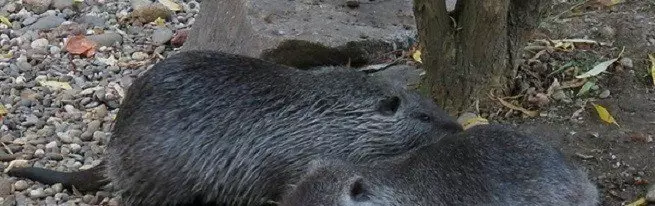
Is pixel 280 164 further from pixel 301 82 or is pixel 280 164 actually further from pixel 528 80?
pixel 528 80

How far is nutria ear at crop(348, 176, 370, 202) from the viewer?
12.0ft

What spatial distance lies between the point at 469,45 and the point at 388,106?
52cm

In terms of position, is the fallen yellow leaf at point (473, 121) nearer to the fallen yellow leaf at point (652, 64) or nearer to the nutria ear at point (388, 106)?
the nutria ear at point (388, 106)

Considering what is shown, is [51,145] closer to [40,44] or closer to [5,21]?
[40,44]

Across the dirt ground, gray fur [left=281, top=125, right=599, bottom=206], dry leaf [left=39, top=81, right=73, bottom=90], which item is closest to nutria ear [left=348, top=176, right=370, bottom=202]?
gray fur [left=281, top=125, right=599, bottom=206]

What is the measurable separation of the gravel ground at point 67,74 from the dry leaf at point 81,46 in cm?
2

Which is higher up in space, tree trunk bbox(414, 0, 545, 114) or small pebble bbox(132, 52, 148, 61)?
tree trunk bbox(414, 0, 545, 114)

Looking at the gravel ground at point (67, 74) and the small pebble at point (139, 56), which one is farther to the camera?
the small pebble at point (139, 56)

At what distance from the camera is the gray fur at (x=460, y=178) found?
12.1ft

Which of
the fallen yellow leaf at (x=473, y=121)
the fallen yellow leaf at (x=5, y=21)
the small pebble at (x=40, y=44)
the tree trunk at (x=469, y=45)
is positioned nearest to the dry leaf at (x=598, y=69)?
the tree trunk at (x=469, y=45)

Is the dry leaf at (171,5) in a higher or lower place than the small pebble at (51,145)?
higher

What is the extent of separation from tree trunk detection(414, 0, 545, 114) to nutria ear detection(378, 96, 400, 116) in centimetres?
39

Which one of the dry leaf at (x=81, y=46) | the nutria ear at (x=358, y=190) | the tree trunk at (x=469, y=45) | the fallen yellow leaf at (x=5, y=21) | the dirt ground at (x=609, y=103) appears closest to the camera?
the nutria ear at (x=358, y=190)

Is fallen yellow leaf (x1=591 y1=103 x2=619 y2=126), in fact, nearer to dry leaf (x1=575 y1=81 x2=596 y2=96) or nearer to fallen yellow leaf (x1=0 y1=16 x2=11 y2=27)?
dry leaf (x1=575 y1=81 x2=596 y2=96)
